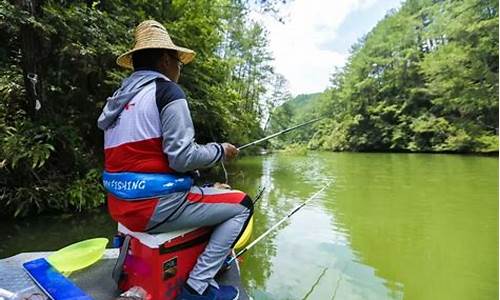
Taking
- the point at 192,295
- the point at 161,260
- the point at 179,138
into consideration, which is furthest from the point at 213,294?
the point at 179,138

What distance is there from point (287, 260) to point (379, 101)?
32.0 meters

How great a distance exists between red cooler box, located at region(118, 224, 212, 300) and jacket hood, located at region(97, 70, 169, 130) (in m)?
0.50

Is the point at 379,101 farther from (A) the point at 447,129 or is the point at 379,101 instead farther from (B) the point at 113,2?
(B) the point at 113,2

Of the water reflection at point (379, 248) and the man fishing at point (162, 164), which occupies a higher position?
the man fishing at point (162, 164)

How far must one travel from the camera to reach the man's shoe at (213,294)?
1675 mm

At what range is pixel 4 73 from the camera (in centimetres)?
475

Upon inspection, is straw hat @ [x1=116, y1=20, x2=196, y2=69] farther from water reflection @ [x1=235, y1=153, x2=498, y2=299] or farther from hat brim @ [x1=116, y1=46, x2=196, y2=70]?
water reflection @ [x1=235, y1=153, x2=498, y2=299]

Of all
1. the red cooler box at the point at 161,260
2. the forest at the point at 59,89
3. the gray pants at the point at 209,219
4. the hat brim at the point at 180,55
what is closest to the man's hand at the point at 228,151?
the gray pants at the point at 209,219

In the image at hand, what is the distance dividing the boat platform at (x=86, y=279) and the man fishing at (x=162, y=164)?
0.85ft

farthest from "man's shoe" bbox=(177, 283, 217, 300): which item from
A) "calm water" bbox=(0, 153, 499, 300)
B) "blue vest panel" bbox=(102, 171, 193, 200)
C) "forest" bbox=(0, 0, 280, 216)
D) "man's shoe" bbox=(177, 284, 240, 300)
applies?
"forest" bbox=(0, 0, 280, 216)

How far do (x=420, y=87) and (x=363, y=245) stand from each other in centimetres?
2721

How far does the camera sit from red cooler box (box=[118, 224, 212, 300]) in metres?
1.64

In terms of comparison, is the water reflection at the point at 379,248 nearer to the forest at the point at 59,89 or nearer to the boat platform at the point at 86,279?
the boat platform at the point at 86,279

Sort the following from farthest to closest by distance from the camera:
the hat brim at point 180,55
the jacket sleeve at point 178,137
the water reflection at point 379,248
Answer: the water reflection at point 379,248
the hat brim at point 180,55
the jacket sleeve at point 178,137
